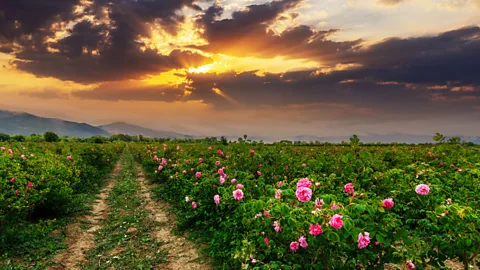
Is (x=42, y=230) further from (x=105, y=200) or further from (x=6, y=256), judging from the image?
(x=105, y=200)

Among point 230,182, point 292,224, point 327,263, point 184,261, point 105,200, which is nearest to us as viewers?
point 292,224

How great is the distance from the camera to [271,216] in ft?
11.0

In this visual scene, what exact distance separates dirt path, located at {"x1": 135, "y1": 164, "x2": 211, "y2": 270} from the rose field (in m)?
0.06

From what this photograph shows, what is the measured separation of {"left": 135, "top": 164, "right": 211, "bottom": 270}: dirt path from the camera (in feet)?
18.2

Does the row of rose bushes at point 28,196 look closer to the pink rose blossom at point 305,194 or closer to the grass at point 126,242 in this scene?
the grass at point 126,242

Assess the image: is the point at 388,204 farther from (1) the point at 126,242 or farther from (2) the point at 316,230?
(1) the point at 126,242

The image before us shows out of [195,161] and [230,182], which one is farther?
[195,161]

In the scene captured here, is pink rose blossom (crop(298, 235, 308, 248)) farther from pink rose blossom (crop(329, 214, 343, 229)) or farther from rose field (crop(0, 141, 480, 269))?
pink rose blossom (crop(329, 214, 343, 229))

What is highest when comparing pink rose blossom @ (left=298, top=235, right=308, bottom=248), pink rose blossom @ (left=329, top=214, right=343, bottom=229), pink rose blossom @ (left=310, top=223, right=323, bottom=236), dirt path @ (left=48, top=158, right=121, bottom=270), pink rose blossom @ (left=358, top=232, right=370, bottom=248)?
pink rose blossom @ (left=329, top=214, right=343, bottom=229)

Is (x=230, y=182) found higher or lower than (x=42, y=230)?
higher

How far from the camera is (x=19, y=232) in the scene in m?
6.39

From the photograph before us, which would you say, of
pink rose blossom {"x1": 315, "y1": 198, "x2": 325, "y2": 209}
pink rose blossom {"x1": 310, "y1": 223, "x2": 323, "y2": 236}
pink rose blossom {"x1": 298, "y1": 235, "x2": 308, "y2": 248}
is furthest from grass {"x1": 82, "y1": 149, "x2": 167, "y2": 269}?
pink rose blossom {"x1": 310, "y1": 223, "x2": 323, "y2": 236}

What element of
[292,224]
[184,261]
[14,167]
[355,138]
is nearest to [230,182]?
[184,261]

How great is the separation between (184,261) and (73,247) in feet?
9.56
